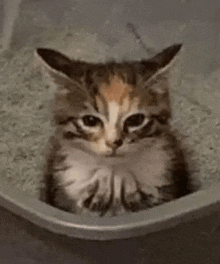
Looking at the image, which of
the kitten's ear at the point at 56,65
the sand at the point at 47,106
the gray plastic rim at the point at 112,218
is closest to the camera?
the gray plastic rim at the point at 112,218

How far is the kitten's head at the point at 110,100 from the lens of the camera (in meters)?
0.74

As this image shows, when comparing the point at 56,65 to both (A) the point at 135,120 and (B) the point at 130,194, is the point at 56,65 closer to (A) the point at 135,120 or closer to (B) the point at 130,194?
(A) the point at 135,120

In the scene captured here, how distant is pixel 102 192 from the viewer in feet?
2.74

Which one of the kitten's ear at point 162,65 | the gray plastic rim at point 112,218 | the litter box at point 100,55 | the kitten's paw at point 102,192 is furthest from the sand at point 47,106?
the gray plastic rim at point 112,218

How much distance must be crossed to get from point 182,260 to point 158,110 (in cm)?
33

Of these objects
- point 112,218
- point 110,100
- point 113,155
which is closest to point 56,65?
point 110,100

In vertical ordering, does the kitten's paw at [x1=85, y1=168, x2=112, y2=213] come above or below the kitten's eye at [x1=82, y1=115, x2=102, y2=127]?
below

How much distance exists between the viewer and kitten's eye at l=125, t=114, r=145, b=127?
75 centimetres

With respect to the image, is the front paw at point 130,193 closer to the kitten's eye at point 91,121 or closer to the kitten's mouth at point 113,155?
the kitten's mouth at point 113,155

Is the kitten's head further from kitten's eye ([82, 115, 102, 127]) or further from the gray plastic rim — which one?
the gray plastic rim

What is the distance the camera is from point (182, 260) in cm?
61

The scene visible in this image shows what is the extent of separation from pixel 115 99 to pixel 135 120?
60mm

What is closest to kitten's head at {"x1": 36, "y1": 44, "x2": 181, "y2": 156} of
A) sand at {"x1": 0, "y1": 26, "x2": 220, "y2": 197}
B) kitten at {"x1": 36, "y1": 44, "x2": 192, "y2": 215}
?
kitten at {"x1": 36, "y1": 44, "x2": 192, "y2": 215}

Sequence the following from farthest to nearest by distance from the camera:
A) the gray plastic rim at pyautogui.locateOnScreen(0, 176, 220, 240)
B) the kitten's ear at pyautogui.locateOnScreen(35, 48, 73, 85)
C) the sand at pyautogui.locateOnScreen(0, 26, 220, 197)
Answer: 1. the sand at pyautogui.locateOnScreen(0, 26, 220, 197)
2. the kitten's ear at pyautogui.locateOnScreen(35, 48, 73, 85)
3. the gray plastic rim at pyautogui.locateOnScreen(0, 176, 220, 240)
